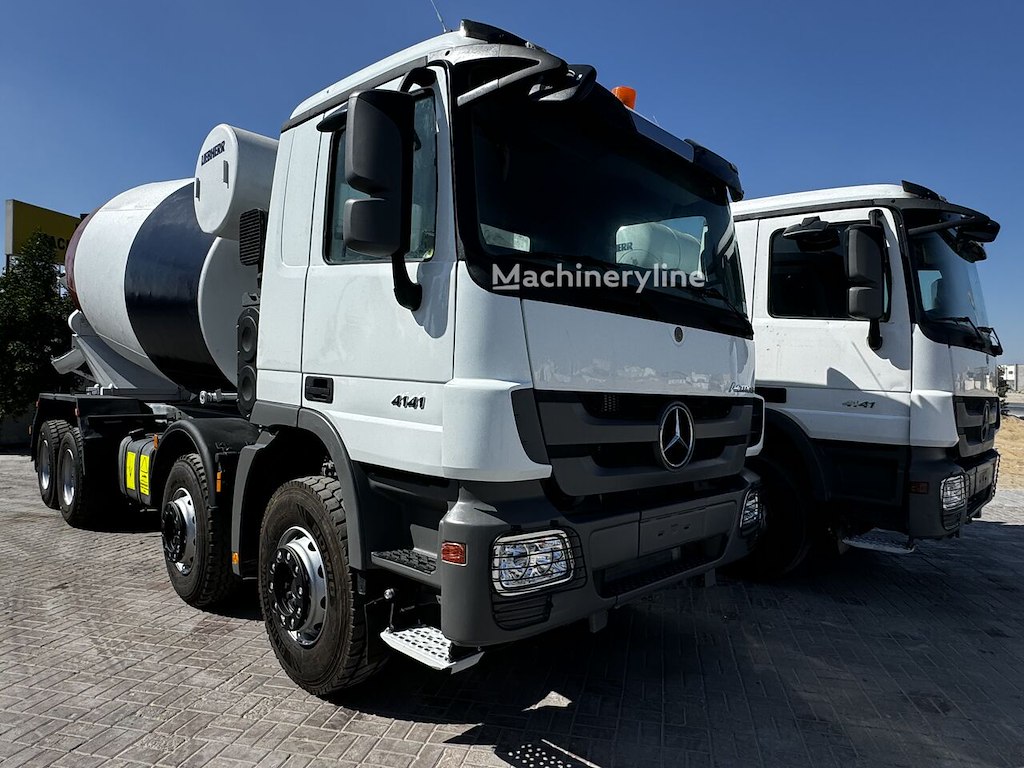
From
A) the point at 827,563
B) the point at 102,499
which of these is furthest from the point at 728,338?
the point at 102,499

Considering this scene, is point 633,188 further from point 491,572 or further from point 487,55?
point 491,572

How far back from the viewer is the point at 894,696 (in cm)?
357

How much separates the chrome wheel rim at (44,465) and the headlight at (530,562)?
699cm

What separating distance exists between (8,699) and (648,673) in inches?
125

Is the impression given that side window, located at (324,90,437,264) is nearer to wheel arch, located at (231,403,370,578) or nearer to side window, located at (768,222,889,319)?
wheel arch, located at (231,403,370,578)

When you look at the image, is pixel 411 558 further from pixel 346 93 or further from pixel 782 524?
pixel 782 524

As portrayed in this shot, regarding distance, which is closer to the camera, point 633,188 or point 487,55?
point 487,55

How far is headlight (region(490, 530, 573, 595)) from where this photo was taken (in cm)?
246

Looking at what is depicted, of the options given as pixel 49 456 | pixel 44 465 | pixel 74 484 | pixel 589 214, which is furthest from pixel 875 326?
pixel 44 465

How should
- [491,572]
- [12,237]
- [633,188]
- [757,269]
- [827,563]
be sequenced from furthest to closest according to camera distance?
[12,237]
[827,563]
[757,269]
[633,188]
[491,572]

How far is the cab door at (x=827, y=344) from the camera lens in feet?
15.8

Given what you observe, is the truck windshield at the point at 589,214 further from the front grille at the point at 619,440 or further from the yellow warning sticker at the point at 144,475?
the yellow warning sticker at the point at 144,475

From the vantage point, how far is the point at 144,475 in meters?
5.51

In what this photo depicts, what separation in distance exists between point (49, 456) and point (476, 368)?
22.8ft
